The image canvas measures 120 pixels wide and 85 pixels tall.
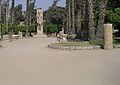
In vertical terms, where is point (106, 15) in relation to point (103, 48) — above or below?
above

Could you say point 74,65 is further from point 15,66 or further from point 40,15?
point 40,15

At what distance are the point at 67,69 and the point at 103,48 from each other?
31.5 ft

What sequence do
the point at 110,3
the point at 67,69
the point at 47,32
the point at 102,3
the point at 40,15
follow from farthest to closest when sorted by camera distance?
1. the point at 47,32
2. the point at 40,15
3. the point at 110,3
4. the point at 102,3
5. the point at 67,69

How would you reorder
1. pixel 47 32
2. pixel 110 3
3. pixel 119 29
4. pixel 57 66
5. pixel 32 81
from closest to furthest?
pixel 32 81 → pixel 57 66 → pixel 119 29 → pixel 110 3 → pixel 47 32

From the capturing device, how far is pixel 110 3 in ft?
112

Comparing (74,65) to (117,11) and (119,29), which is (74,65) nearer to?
(117,11)

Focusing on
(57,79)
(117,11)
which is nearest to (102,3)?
(117,11)

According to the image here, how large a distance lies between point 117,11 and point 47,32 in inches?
1219

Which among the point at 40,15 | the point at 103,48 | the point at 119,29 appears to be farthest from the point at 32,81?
the point at 40,15

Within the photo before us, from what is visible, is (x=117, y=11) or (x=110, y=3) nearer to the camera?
(x=117, y=11)

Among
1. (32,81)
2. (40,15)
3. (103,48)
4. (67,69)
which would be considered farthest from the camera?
(40,15)

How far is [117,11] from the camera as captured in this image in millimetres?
28469

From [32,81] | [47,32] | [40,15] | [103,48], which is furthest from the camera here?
[47,32]

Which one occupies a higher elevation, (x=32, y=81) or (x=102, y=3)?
(x=102, y=3)
